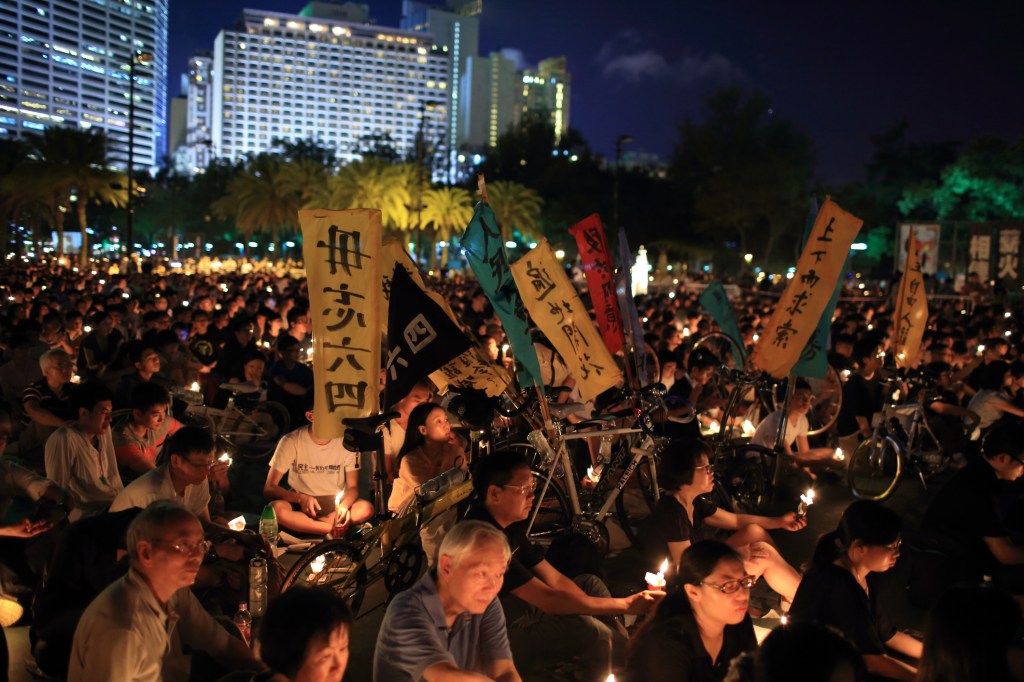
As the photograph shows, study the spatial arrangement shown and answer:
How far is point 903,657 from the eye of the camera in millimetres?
4703

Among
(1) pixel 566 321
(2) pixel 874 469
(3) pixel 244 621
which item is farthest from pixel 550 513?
(2) pixel 874 469

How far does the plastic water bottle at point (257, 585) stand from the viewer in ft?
17.4

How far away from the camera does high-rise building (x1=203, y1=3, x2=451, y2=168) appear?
7047 inches

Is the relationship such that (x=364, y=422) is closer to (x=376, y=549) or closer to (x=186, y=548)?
(x=376, y=549)

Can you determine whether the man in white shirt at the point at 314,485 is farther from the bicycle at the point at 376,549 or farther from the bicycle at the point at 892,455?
the bicycle at the point at 892,455

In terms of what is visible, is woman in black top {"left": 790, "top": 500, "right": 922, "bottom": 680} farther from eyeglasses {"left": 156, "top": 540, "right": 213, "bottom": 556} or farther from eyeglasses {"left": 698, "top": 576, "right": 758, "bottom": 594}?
eyeglasses {"left": 156, "top": 540, "right": 213, "bottom": 556}

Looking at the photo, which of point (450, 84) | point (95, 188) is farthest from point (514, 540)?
point (450, 84)

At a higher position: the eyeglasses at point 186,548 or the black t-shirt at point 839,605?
the eyeglasses at point 186,548

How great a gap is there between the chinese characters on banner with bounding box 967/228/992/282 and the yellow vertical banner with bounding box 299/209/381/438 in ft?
101

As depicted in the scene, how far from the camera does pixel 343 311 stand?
5.68 metres

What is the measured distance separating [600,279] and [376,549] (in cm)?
384

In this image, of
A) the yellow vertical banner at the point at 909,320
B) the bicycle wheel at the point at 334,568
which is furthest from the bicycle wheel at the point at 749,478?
the bicycle wheel at the point at 334,568

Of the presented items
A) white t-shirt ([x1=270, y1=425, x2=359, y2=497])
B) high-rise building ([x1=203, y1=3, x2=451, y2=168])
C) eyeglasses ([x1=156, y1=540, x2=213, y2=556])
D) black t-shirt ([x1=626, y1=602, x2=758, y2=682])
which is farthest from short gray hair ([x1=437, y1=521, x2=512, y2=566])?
high-rise building ([x1=203, y1=3, x2=451, y2=168])

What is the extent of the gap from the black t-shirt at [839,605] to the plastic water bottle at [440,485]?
2.39 meters
